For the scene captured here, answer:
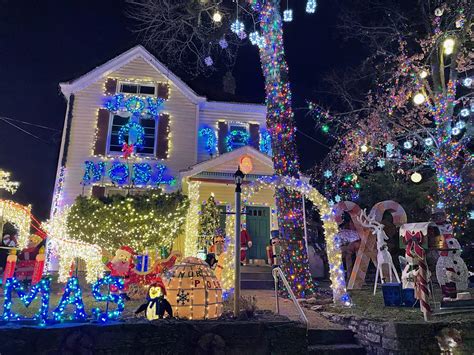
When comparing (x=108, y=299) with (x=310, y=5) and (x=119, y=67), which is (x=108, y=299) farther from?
(x=119, y=67)

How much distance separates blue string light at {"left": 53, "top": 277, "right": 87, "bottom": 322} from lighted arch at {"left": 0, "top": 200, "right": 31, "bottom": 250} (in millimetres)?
5085

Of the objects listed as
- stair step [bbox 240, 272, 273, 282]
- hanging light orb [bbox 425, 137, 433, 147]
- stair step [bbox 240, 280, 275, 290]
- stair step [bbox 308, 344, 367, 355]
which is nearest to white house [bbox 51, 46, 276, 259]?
stair step [bbox 240, 272, 273, 282]

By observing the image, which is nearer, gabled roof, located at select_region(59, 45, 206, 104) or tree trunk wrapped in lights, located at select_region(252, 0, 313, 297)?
tree trunk wrapped in lights, located at select_region(252, 0, 313, 297)

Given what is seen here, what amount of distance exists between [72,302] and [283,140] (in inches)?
255

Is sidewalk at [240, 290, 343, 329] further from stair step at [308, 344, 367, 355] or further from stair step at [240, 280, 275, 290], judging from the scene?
stair step at [240, 280, 275, 290]

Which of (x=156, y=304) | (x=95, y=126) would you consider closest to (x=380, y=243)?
(x=156, y=304)

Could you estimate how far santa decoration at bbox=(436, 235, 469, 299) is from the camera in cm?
777

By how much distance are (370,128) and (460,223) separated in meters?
4.92

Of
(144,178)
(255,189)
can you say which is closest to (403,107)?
(255,189)

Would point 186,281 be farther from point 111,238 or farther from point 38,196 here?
point 38,196

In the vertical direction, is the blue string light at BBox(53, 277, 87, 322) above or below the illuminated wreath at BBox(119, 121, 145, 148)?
below

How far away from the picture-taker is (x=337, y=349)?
20.0 ft

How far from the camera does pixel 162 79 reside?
1656cm

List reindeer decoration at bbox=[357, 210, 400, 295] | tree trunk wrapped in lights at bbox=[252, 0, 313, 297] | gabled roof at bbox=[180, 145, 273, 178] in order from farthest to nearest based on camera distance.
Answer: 1. gabled roof at bbox=[180, 145, 273, 178]
2. reindeer decoration at bbox=[357, 210, 400, 295]
3. tree trunk wrapped in lights at bbox=[252, 0, 313, 297]
